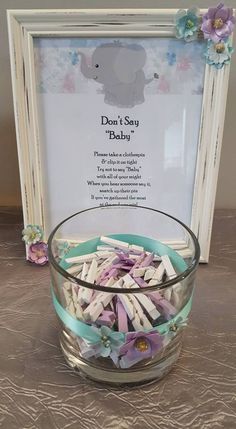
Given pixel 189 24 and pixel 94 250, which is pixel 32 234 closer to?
pixel 94 250

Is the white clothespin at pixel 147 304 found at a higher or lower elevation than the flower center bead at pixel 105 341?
higher

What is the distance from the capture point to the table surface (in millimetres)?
414

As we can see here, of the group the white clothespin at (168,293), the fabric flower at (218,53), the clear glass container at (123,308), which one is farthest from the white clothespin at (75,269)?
the fabric flower at (218,53)

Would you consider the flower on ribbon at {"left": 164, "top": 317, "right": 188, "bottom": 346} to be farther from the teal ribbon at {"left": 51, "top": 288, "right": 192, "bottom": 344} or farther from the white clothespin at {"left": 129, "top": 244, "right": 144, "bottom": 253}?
the white clothespin at {"left": 129, "top": 244, "right": 144, "bottom": 253}

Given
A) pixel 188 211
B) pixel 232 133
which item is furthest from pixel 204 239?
pixel 232 133

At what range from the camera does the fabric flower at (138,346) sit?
0.42 metres

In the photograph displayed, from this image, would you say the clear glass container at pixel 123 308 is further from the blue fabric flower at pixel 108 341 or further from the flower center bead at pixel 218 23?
the flower center bead at pixel 218 23

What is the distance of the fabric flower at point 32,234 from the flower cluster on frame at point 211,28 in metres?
0.25

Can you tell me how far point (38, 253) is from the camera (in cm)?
59

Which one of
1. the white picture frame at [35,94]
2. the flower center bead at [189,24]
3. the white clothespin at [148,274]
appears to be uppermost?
the flower center bead at [189,24]

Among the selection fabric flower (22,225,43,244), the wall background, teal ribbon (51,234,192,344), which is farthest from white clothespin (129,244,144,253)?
the wall background

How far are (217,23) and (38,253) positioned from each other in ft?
1.01

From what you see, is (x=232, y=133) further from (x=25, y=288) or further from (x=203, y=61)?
(x=25, y=288)
